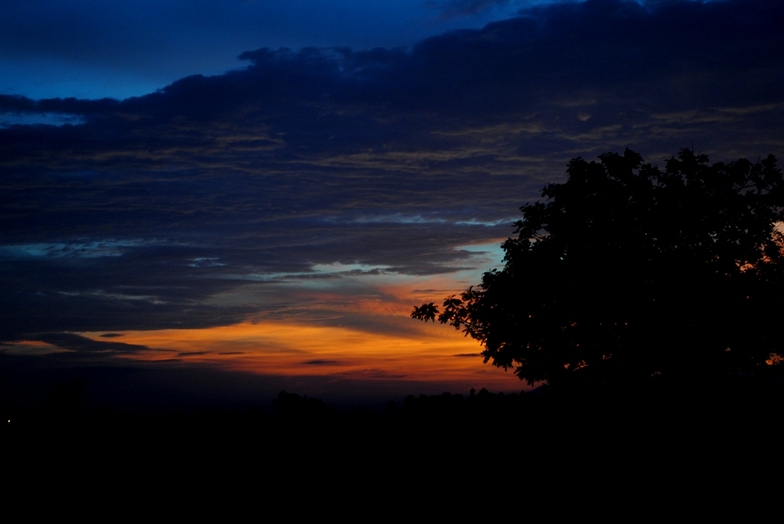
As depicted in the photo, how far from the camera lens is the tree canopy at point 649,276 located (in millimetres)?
25364

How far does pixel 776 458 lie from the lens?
905cm

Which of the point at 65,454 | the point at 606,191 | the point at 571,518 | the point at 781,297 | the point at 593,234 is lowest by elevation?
the point at 571,518

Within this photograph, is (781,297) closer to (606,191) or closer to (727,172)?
(727,172)

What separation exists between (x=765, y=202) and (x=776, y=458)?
68.9 feet

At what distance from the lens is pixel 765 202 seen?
26750 mm

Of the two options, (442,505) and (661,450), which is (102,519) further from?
(661,450)

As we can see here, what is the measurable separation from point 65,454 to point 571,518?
19.0 ft

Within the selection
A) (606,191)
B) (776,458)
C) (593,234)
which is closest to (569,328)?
(593,234)

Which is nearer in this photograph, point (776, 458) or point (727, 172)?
point (776, 458)

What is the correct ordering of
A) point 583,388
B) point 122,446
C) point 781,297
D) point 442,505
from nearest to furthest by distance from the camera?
point 442,505 < point 122,446 < point 583,388 < point 781,297

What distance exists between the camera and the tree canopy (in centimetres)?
2536

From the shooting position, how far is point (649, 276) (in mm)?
25562

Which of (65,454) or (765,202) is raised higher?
(765,202)

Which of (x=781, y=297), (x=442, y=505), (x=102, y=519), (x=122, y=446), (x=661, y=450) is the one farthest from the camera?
(x=781, y=297)
